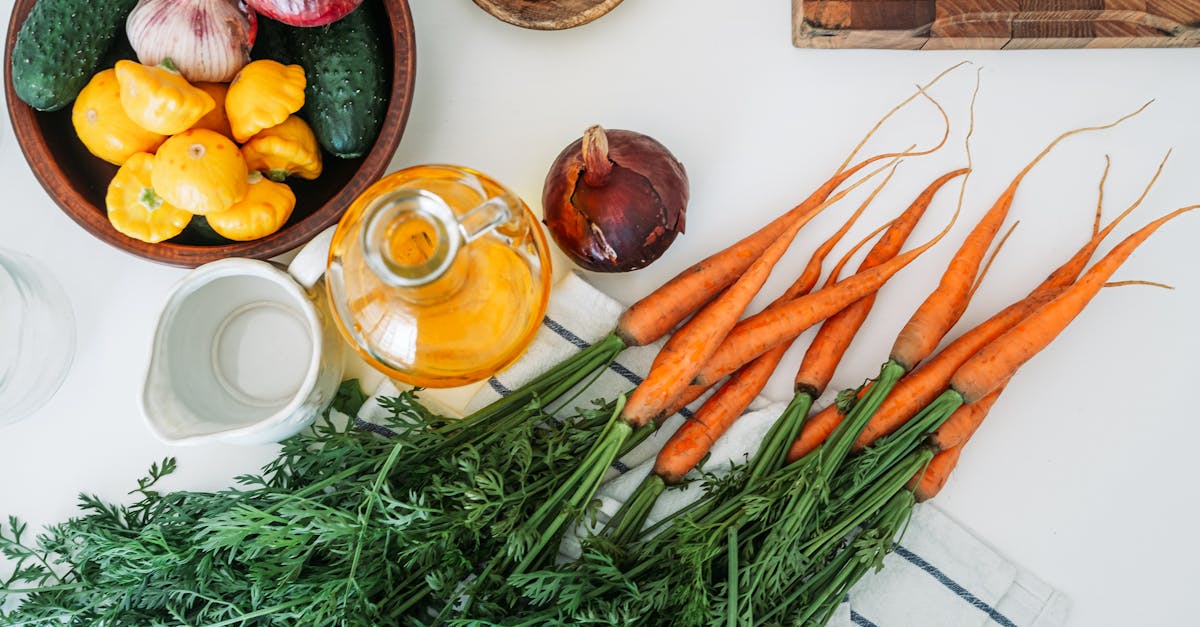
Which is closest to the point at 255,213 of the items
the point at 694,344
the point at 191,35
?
the point at 191,35

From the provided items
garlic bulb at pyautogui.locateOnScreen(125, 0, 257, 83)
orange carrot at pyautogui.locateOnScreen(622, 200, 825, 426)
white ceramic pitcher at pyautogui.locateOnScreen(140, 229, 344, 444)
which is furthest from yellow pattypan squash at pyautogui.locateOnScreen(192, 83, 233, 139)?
orange carrot at pyautogui.locateOnScreen(622, 200, 825, 426)

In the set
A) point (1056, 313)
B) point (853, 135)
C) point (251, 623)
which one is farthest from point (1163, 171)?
point (251, 623)

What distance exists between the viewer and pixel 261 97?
2.44 ft

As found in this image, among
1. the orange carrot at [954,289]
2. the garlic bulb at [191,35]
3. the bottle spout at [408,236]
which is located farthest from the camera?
the orange carrot at [954,289]

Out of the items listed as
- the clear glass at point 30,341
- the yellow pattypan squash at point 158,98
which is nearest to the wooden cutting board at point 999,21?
the yellow pattypan squash at point 158,98

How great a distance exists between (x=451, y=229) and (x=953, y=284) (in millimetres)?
525

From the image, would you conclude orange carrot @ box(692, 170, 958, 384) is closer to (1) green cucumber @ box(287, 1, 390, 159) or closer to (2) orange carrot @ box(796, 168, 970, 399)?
(2) orange carrot @ box(796, 168, 970, 399)

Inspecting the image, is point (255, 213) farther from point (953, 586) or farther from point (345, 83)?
point (953, 586)

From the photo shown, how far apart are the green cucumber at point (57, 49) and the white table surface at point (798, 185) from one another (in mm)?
209

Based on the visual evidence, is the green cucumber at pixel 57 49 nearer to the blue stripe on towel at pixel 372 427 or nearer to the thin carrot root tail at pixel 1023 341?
the blue stripe on towel at pixel 372 427

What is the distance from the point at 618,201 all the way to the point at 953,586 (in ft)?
1.68

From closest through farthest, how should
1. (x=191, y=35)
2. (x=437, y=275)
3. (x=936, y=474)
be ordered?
(x=437, y=275) < (x=191, y=35) < (x=936, y=474)

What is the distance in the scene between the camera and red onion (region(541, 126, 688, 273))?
2.63 ft

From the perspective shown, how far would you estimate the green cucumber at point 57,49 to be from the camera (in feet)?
2.45
